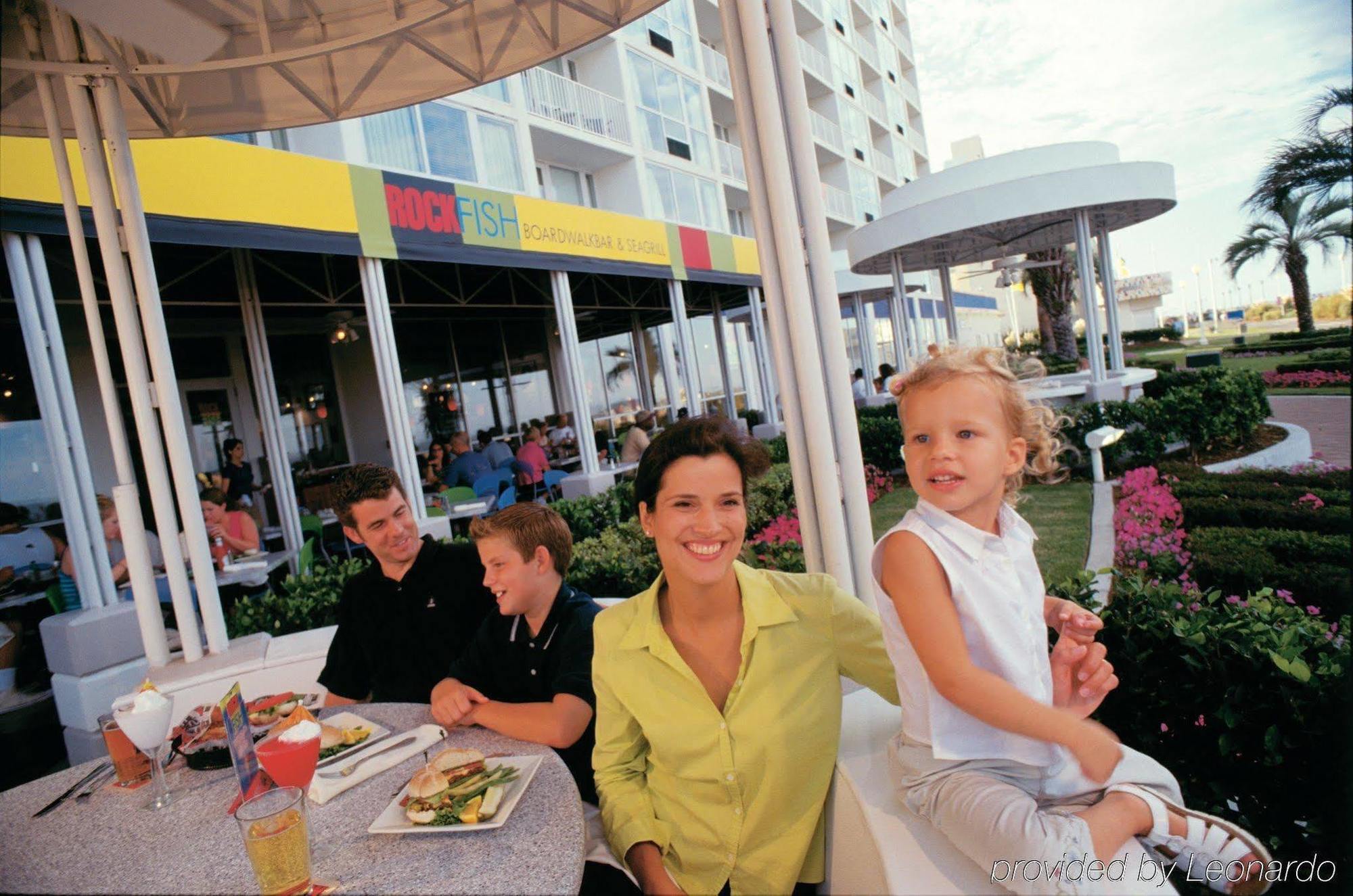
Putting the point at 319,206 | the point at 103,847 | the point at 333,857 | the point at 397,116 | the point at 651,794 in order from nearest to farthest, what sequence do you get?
the point at 333,857
the point at 103,847
the point at 651,794
the point at 319,206
the point at 397,116

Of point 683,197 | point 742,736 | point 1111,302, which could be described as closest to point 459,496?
point 742,736

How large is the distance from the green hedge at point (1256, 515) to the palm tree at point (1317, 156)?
201 cm

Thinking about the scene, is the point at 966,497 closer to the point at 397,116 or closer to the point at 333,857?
the point at 333,857

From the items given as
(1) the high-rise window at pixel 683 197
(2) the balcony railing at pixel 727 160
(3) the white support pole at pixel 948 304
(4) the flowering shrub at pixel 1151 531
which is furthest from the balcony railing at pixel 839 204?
(4) the flowering shrub at pixel 1151 531

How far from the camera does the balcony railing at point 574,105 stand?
12.1 m

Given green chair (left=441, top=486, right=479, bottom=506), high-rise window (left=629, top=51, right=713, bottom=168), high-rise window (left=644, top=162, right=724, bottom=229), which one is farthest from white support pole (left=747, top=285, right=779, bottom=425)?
green chair (left=441, top=486, right=479, bottom=506)

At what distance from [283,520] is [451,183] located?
4040 mm

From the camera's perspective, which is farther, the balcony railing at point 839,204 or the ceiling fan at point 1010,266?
the balcony railing at point 839,204

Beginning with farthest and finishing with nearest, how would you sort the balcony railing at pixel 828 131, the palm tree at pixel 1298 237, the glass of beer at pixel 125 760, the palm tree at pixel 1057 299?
the balcony railing at pixel 828 131
the palm tree at pixel 1057 299
the glass of beer at pixel 125 760
the palm tree at pixel 1298 237

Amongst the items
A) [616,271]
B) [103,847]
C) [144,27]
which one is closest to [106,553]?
[144,27]

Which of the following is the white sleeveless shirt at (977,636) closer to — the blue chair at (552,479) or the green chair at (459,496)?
the green chair at (459,496)

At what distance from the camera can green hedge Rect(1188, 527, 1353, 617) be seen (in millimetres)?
2510

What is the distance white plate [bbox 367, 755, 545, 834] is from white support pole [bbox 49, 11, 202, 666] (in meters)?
2.52

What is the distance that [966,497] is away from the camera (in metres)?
1.40
